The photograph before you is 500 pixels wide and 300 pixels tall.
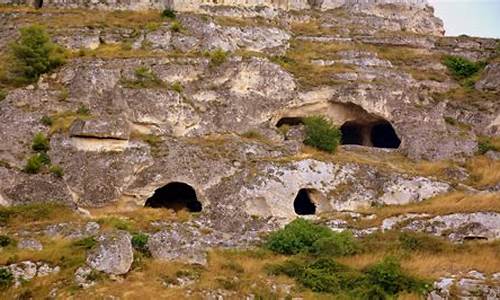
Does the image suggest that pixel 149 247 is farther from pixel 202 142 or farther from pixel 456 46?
pixel 456 46

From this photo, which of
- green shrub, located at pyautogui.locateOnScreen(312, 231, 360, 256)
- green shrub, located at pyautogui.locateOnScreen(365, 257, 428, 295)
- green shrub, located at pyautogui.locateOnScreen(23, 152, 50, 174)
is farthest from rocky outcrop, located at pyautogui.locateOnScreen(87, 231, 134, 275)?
green shrub, located at pyautogui.locateOnScreen(23, 152, 50, 174)

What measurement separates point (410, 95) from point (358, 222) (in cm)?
1282

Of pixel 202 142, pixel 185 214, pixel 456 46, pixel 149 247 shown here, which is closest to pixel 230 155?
pixel 202 142

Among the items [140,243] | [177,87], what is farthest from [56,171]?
[177,87]

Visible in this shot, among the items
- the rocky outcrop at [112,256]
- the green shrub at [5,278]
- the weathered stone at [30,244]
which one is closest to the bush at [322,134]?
the rocky outcrop at [112,256]

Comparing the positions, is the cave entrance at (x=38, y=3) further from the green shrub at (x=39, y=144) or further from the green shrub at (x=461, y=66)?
the green shrub at (x=461, y=66)

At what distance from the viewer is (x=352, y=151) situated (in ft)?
128

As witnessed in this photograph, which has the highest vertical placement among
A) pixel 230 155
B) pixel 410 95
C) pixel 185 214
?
pixel 410 95

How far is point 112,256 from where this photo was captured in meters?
24.3

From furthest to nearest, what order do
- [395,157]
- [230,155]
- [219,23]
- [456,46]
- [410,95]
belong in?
[456,46] → [219,23] → [410,95] → [395,157] → [230,155]

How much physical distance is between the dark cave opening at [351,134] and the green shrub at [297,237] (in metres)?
15.6

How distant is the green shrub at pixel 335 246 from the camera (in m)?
27.6

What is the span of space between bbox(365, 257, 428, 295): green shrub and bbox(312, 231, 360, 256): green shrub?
2.69 meters

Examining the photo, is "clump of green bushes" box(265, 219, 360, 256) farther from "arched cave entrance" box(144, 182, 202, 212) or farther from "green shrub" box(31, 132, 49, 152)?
"green shrub" box(31, 132, 49, 152)
